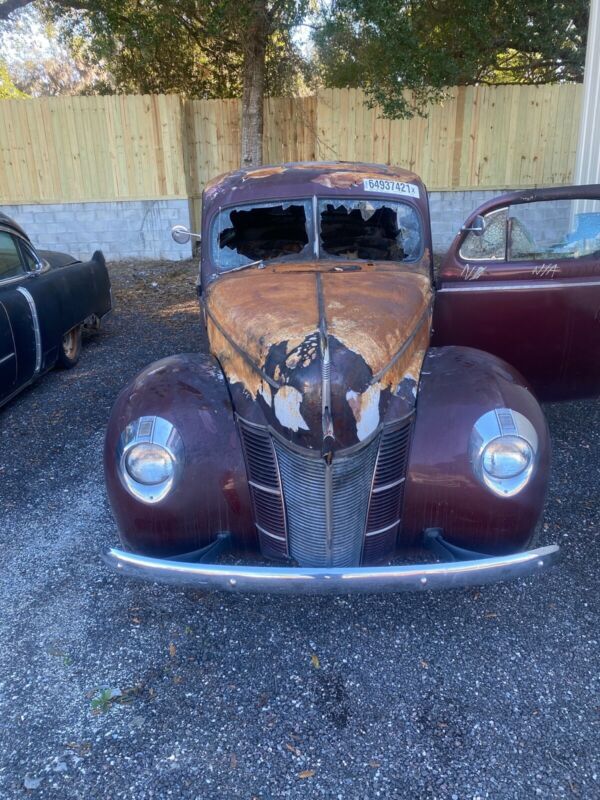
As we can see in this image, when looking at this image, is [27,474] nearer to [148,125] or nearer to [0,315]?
[0,315]

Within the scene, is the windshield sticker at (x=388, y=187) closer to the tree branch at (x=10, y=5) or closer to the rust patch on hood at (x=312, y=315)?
the rust patch on hood at (x=312, y=315)

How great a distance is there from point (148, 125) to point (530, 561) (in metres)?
10.3

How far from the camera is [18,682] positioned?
8.53 ft

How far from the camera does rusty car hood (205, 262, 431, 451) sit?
242 centimetres

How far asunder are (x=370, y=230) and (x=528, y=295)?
46.1 inches

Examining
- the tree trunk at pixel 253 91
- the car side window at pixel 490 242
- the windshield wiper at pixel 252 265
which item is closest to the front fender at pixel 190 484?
the windshield wiper at pixel 252 265

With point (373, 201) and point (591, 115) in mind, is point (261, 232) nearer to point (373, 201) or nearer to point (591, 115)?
point (373, 201)

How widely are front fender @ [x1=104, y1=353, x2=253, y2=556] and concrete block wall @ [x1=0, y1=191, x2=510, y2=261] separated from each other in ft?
28.8

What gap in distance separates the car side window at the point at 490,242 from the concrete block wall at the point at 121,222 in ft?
22.6

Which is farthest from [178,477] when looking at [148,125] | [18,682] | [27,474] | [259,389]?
[148,125]

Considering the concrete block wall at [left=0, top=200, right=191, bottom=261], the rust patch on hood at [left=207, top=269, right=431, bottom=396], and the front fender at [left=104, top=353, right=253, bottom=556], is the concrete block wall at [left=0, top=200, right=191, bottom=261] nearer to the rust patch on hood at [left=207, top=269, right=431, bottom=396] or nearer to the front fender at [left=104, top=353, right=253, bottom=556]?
the rust patch on hood at [left=207, top=269, right=431, bottom=396]

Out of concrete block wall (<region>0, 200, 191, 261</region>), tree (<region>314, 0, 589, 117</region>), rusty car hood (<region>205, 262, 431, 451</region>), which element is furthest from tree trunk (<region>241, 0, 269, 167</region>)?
rusty car hood (<region>205, 262, 431, 451</region>)

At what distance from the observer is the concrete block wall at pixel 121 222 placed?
35.3 feet

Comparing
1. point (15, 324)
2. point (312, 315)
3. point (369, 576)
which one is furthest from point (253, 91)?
point (369, 576)
